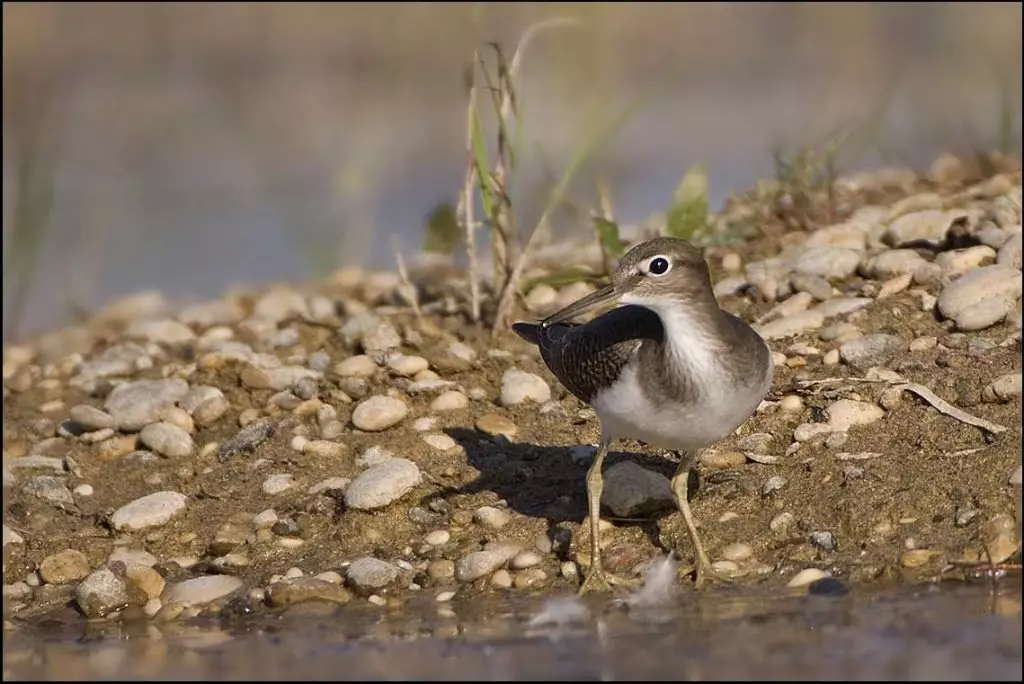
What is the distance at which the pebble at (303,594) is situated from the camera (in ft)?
20.2

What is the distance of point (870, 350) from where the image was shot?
7.39m

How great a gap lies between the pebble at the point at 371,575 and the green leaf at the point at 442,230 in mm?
3085

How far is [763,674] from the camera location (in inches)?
184

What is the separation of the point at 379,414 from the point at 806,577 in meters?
2.37

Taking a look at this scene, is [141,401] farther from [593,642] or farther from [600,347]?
[593,642]

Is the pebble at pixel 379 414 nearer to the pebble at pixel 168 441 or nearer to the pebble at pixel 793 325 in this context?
the pebble at pixel 168 441

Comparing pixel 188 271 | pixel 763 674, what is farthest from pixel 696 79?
pixel 763 674

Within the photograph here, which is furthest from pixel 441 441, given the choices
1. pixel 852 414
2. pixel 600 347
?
pixel 852 414

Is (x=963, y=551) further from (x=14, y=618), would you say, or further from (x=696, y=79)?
(x=696, y=79)

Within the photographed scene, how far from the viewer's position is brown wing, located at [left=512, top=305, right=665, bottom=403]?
6.20m

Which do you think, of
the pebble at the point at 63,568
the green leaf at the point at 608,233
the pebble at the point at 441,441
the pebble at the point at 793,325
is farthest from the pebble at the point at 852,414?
the pebble at the point at 63,568

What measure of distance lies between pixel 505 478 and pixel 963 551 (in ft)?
6.54

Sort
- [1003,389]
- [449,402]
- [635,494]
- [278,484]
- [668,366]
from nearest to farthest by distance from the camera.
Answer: [668,366], [635,494], [1003,389], [278,484], [449,402]

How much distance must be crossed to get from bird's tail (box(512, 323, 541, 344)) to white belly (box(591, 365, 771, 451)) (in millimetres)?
983
